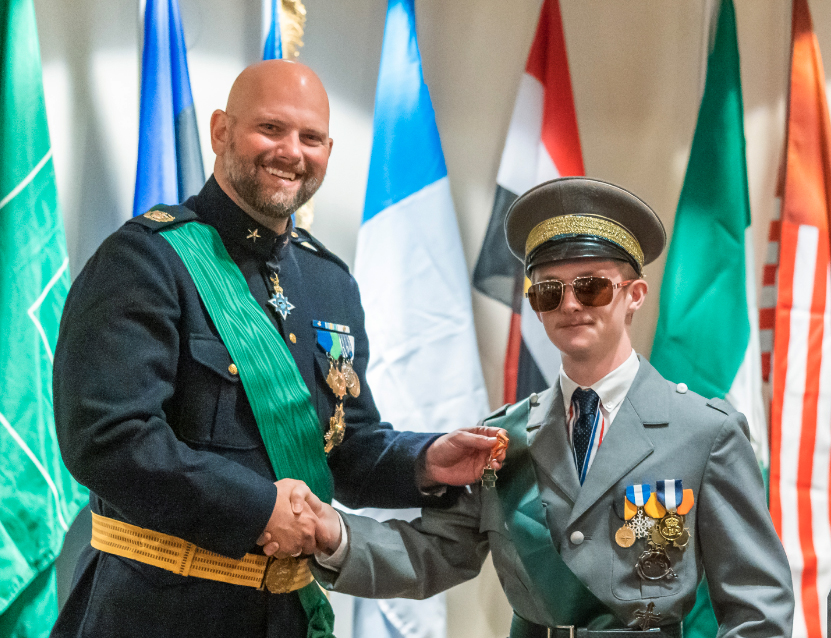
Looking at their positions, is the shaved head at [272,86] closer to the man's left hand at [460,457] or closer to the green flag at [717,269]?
the man's left hand at [460,457]

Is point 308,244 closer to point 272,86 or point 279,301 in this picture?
point 279,301

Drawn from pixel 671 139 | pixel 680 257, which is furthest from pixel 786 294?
pixel 671 139

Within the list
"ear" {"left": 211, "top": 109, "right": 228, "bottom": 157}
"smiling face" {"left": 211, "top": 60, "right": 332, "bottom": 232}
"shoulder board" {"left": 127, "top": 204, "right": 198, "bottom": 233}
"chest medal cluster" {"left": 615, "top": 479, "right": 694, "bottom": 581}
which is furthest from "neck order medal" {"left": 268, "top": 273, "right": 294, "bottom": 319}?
"chest medal cluster" {"left": 615, "top": 479, "right": 694, "bottom": 581}

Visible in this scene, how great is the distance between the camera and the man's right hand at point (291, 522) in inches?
61.5

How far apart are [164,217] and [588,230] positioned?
97cm

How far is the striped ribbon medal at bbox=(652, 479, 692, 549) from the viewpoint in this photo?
158cm

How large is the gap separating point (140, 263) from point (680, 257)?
2055 millimetres

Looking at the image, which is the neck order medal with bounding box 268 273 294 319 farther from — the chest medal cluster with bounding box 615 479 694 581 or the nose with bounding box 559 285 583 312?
the chest medal cluster with bounding box 615 479 694 581

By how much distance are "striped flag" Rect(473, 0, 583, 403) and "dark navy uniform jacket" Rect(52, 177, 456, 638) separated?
1.31 m

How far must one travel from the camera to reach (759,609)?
4.93 ft

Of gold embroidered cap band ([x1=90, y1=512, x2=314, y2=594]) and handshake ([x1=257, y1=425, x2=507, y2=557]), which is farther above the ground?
handshake ([x1=257, y1=425, x2=507, y2=557])

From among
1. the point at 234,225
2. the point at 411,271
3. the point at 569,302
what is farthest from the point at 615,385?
the point at 411,271

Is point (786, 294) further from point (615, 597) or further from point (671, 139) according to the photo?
point (615, 597)

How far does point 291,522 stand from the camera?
157 cm
